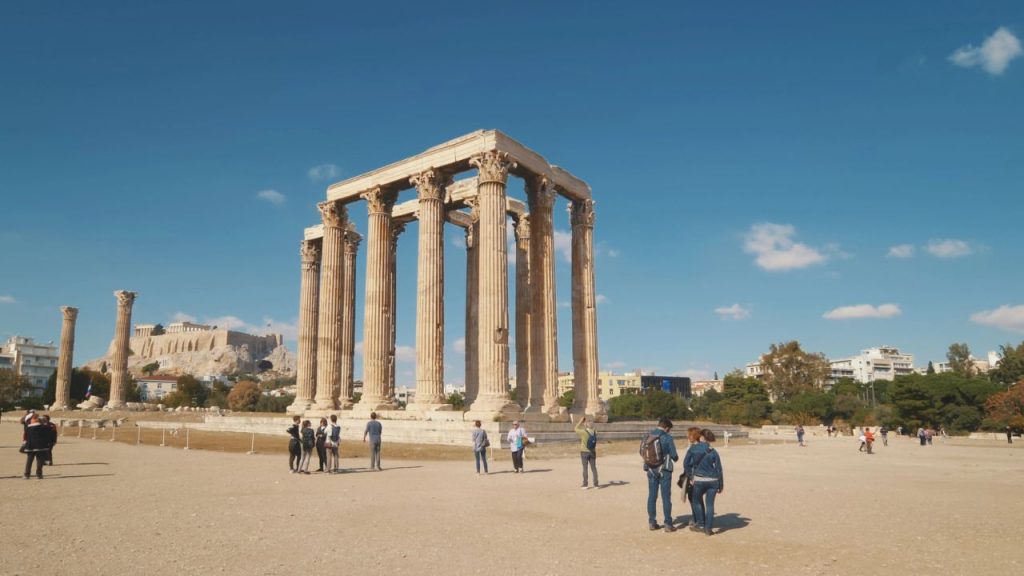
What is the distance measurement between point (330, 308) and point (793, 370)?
7078 cm

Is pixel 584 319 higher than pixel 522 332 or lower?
higher

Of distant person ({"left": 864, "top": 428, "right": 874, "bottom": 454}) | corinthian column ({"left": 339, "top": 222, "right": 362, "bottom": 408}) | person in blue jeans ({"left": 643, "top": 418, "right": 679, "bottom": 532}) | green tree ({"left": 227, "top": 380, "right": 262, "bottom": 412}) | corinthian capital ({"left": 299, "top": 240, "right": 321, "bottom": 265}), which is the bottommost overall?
distant person ({"left": 864, "top": 428, "right": 874, "bottom": 454})

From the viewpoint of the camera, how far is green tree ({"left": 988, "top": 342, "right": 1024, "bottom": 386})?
253 feet

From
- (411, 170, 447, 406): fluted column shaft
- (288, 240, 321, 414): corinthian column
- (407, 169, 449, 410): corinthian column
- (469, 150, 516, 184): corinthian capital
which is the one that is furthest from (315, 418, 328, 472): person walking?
(288, 240, 321, 414): corinthian column

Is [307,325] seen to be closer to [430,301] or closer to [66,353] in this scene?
[430,301]

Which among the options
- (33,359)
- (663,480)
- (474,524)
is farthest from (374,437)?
(33,359)

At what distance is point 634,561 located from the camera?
7.88 m

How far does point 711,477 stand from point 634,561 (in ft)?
7.67

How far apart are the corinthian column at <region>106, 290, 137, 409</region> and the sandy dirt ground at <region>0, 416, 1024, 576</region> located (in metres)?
53.2

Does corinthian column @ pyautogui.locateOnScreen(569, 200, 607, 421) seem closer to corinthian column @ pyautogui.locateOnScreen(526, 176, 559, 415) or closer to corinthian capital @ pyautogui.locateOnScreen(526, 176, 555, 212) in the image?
corinthian column @ pyautogui.locateOnScreen(526, 176, 559, 415)

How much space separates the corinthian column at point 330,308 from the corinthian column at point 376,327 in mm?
3967

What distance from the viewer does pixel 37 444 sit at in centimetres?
1625

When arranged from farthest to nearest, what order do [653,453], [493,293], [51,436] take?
1. [493,293]
2. [51,436]
3. [653,453]

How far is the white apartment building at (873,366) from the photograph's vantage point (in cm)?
18575
